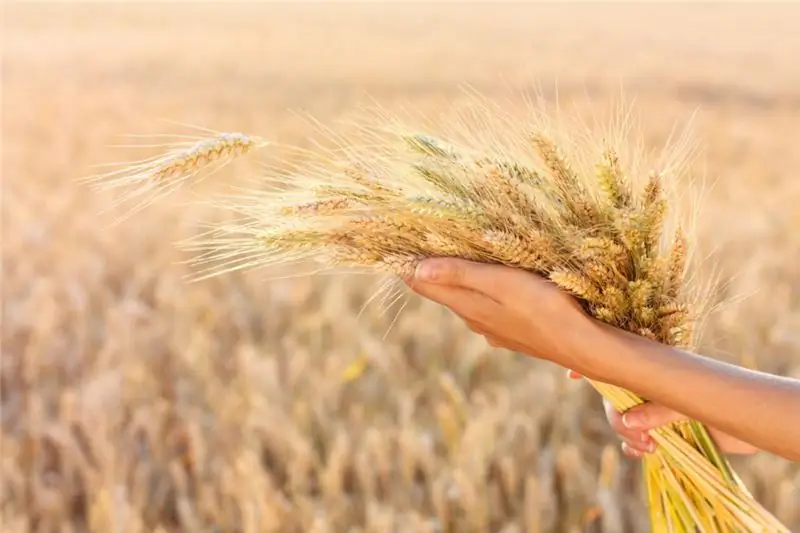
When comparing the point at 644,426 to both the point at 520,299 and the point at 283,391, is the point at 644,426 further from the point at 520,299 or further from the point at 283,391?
the point at 283,391

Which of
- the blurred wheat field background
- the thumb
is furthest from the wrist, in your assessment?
the blurred wheat field background

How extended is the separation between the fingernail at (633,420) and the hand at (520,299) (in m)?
0.14

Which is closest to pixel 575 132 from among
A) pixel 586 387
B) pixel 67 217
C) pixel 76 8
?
pixel 586 387

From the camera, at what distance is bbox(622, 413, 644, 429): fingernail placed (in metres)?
1.13

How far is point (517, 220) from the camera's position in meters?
1.02

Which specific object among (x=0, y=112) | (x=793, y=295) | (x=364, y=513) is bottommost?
(x=364, y=513)

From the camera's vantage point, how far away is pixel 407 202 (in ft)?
3.31

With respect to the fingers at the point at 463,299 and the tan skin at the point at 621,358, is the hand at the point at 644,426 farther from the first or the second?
the fingers at the point at 463,299

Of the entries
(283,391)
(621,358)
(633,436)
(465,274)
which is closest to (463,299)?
(465,274)

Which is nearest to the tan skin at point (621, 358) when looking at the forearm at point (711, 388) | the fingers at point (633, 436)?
the forearm at point (711, 388)

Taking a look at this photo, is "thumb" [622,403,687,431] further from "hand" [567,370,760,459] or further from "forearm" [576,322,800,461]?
"forearm" [576,322,800,461]

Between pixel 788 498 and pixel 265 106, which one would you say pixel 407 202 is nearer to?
pixel 788 498

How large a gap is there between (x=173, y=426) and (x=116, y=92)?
7057mm

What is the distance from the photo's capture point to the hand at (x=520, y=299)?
1021mm
